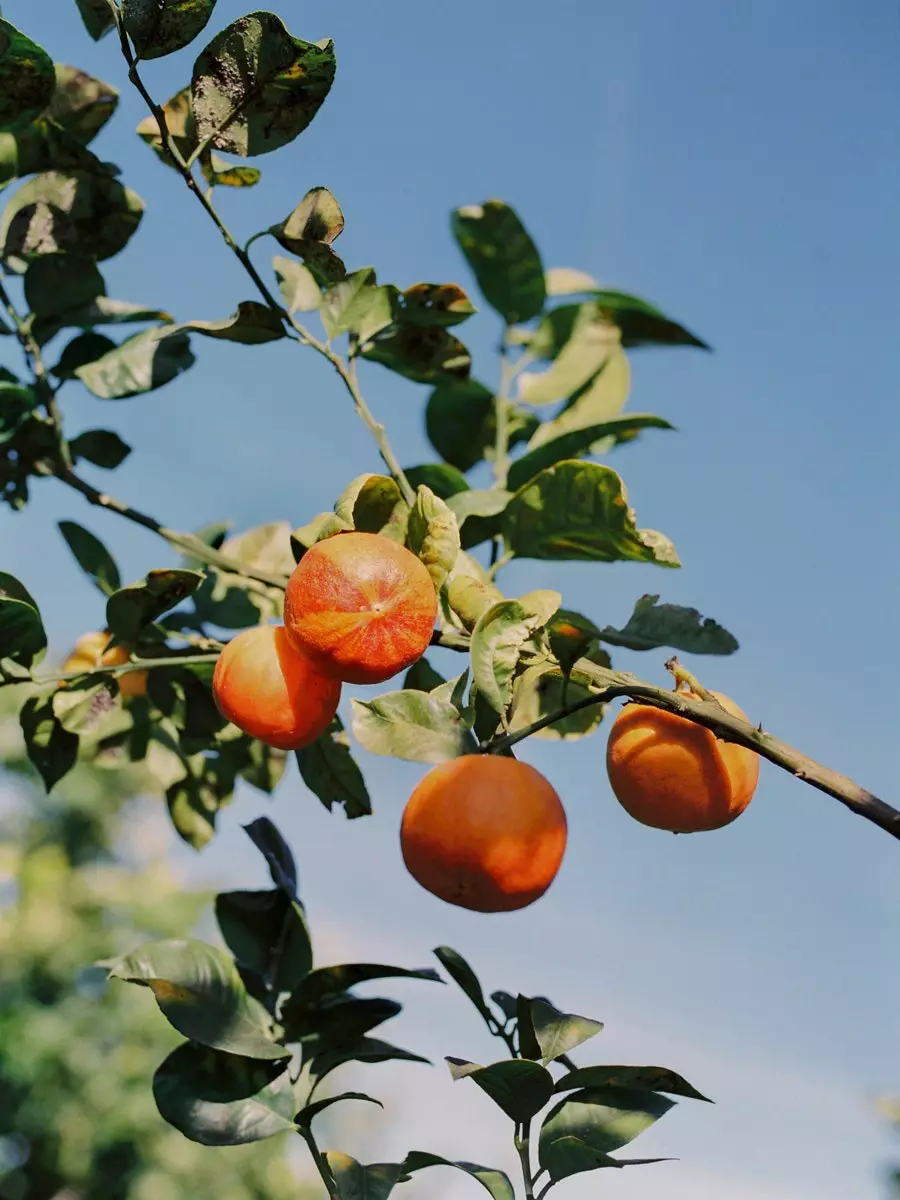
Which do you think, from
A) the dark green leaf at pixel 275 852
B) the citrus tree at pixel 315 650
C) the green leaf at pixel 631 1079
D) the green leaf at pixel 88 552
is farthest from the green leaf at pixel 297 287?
the green leaf at pixel 631 1079

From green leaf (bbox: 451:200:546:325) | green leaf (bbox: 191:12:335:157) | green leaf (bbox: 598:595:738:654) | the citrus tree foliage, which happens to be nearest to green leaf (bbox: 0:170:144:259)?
green leaf (bbox: 191:12:335:157)

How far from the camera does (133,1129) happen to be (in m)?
7.61

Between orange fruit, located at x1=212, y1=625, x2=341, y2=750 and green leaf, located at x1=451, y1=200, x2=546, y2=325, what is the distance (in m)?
0.70

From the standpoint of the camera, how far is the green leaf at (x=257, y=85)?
0.74 meters

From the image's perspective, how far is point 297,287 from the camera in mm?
931

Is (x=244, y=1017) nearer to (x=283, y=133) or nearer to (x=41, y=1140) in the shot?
(x=283, y=133)

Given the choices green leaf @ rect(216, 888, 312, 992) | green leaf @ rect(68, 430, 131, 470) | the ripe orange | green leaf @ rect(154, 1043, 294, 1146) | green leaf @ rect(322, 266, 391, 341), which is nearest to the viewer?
green leaf @ rect(154, 1043, 294, 1146)

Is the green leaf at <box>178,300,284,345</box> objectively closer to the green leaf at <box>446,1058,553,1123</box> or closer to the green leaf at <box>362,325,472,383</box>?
the green leaf at <box>362,325,472,383</box>

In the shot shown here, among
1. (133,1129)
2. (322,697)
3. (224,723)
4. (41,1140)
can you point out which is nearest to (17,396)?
(224,723)

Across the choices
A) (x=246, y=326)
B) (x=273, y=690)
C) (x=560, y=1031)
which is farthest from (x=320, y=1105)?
(x=246, y=326)

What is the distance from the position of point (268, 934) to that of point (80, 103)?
34.5 inches

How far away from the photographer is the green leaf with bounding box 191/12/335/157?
74cm

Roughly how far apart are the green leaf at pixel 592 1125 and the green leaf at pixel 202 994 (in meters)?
0.19

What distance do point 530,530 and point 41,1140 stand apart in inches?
349
